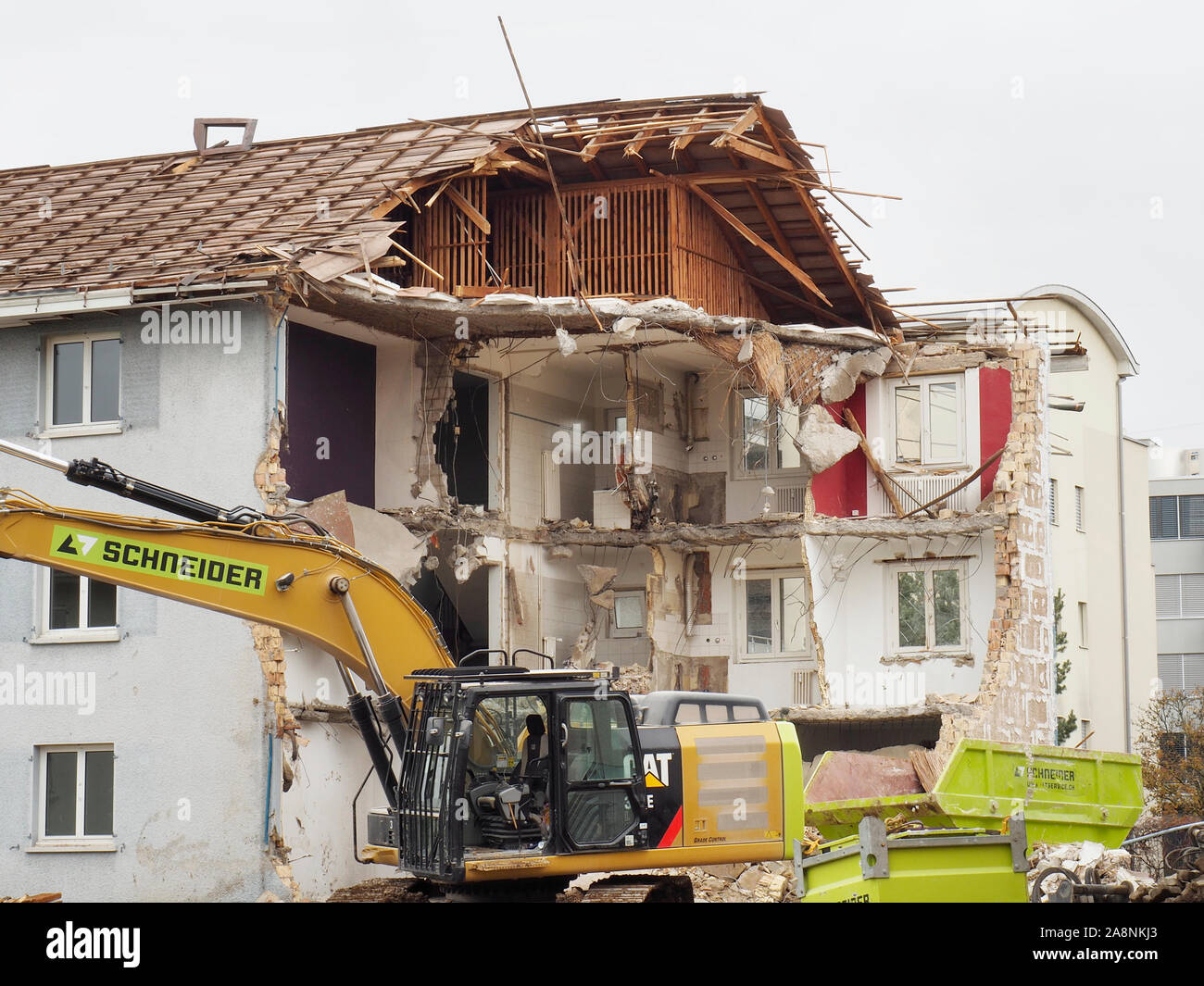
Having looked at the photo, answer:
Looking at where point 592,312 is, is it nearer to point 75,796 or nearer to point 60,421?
point 60,421

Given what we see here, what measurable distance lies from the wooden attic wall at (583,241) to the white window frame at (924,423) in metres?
3.55

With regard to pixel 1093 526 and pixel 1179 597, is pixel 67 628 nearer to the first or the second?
pixel 1093 526

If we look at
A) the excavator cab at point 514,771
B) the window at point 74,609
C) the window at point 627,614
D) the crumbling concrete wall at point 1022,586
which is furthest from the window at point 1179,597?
the excavator cab at point 514,771

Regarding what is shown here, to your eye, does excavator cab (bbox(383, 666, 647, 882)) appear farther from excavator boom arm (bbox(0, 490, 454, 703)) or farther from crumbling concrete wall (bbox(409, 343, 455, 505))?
crumbling concrete wall (bbox(409, 343, 455, 505))

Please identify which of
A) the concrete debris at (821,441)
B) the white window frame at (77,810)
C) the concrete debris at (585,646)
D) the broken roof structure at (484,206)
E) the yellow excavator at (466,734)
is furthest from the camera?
the concrete debris at (585,646)

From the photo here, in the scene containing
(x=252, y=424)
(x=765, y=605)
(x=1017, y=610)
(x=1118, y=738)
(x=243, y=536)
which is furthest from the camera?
(x=1118, y=738)

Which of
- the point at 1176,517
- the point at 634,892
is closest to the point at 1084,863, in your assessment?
the point at 634,892

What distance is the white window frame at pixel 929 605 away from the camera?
26.8 m

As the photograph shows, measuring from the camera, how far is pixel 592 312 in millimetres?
23719

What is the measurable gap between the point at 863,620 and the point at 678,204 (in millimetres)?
7275

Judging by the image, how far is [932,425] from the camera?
27.3 meters

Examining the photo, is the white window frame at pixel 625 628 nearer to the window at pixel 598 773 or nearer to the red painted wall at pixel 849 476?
the red painted wall at pixel 849 476

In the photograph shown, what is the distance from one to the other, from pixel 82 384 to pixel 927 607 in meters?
13.3

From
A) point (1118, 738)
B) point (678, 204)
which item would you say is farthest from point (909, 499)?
point (1118, 738)
